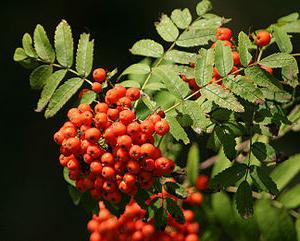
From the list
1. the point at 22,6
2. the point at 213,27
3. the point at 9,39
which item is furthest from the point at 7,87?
the point at 213,27

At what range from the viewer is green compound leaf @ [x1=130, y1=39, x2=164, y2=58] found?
92.7 inches

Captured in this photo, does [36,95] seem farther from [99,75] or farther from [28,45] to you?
[99,75]

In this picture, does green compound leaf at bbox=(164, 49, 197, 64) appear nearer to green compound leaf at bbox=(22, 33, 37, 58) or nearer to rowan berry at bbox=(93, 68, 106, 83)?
rowan berry at bbox=(93, 68, 106, 83)

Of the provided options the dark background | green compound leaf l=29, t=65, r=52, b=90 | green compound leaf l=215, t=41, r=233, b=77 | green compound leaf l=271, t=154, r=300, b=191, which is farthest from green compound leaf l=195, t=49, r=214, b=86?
the dark background

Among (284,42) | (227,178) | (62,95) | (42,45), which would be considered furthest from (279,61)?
(42,45)

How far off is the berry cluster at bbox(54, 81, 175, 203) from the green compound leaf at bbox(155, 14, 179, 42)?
1.48 feet

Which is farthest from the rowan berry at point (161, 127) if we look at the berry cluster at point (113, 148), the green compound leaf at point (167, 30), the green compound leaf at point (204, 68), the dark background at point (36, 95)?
the dark background at point (36, 95)

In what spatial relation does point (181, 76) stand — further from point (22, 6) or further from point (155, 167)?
point (22, 6)

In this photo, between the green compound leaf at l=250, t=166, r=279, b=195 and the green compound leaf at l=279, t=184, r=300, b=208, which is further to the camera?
the green compound leaf at l=279, t=184, r=300, b=208

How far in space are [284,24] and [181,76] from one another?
Result: 1.80 ft

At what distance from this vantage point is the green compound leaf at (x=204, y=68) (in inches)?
81.3

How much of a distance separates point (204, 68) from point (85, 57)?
1.64 feet

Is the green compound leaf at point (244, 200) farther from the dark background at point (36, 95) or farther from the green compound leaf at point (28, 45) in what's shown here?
the dark background at point (36, 95)

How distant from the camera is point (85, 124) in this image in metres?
2.01
